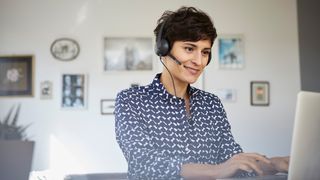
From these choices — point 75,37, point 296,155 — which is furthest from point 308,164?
point 75,37

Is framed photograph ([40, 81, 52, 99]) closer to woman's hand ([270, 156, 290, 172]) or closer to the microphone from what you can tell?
the microphone

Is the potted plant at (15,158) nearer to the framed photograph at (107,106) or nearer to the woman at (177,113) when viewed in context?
the woman at (177,113)

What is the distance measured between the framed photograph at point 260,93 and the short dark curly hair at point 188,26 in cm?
148

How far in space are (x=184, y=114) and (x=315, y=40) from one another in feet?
4.89

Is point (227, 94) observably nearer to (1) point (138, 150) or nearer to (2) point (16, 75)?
(2) point (16, 75)

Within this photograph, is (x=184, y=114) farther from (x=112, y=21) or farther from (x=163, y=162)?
(x=112, y=21)

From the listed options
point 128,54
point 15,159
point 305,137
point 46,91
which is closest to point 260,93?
point 128,54

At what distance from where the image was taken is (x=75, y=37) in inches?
80.6

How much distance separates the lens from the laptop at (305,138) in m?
0.41

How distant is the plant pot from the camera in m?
0.36

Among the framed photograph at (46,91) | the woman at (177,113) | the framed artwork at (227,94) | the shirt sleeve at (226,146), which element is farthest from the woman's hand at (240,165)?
the framed photograph at (46,91)

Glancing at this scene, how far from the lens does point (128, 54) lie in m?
2.06

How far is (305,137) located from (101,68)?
1700 millimetres

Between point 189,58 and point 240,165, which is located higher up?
point 189,58
